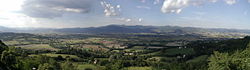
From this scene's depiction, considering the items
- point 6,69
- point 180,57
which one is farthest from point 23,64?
point 180,57

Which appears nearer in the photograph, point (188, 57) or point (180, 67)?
point (180, 67)

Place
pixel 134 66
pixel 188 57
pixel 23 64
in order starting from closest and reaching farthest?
pixel 23 64 → pixel 134 66 → pixel 188 57

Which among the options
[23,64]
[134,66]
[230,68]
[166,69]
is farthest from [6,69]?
[134,66]

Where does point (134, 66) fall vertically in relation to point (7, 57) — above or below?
below

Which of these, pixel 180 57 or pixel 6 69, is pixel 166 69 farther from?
pixel 6 69

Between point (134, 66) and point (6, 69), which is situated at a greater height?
point (6, 69)

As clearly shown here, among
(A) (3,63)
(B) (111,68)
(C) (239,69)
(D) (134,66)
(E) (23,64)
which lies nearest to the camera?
(C) (239,69)

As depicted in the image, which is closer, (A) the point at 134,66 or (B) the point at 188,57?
(A) the point at 134,66

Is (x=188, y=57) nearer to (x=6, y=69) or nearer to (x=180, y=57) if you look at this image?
(x=180, y=57)

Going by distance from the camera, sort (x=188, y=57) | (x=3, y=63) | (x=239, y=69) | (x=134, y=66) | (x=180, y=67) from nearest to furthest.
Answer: (x=239, y=69)
(x=3, y=63)
(x=180, y=67)
(x=134, y=66)
(x=188, y=57)
